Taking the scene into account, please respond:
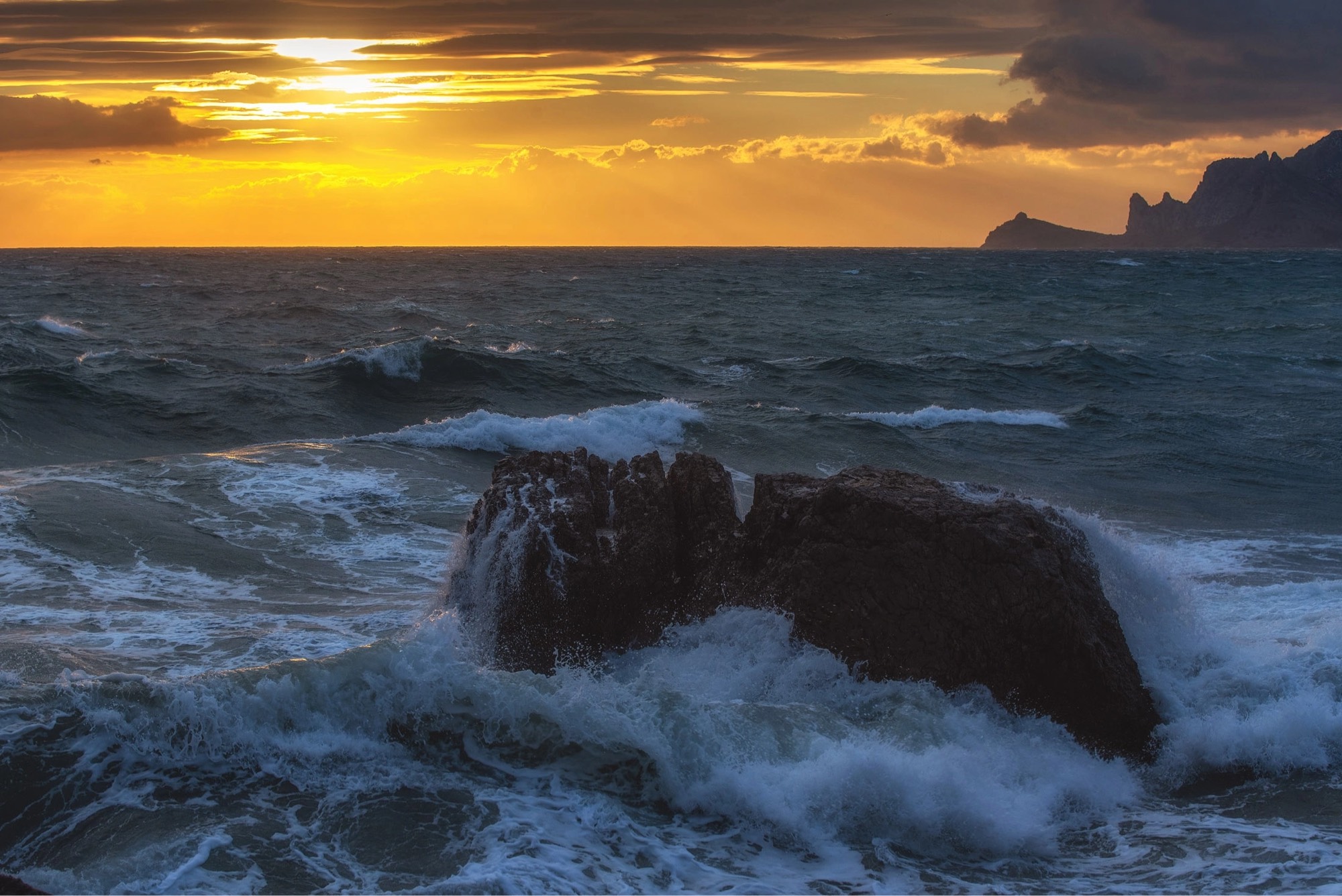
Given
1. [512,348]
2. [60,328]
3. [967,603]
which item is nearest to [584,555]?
[967,603]

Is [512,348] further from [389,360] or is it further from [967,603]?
[967,603]

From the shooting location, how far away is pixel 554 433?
16.9 metres

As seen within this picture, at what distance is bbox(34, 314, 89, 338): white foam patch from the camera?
28.0m

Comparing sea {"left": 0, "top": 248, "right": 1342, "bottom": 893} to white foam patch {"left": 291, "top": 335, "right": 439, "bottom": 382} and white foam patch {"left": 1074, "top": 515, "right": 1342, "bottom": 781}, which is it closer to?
white foam patch {"left": 1074, "top": 515, "right": 1342, "bottom": 781}

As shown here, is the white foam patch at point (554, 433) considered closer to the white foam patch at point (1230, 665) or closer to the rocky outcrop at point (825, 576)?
the rocky outcrop at point (825, 576)

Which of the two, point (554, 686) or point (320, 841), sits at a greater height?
point (554, 686)

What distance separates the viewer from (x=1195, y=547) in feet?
38.2

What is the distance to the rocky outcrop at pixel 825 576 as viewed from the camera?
6.35 metres

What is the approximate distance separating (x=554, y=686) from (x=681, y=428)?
469 inches

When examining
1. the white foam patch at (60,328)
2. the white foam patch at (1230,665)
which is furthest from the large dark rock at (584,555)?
the white foam patch at (60,328)

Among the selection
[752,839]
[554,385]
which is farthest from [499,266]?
[752,839]

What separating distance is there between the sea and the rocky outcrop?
8.2 inches

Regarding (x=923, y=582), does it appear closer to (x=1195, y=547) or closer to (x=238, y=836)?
(x=238, y=836)

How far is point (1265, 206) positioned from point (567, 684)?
200531 mm
